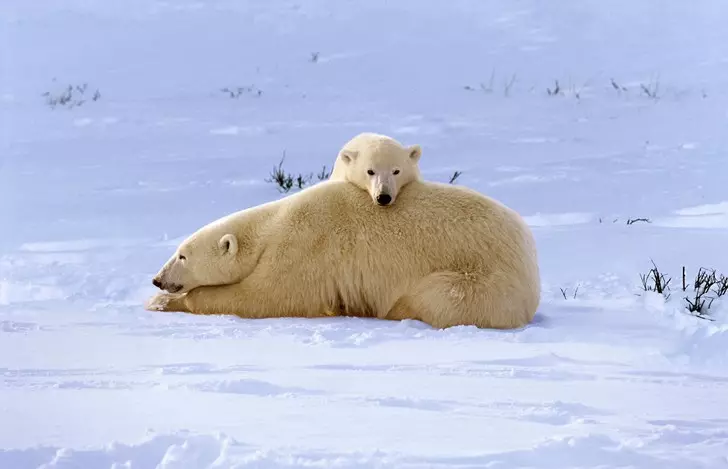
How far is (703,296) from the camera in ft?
20.0

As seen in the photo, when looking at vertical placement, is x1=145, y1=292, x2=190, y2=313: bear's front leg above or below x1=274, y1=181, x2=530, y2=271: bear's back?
below

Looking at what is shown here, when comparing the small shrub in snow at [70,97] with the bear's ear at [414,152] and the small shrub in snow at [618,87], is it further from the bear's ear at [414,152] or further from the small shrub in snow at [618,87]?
the bear's ear at [414,152]

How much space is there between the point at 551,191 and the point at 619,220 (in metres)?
0.95

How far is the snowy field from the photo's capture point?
11.2 ft

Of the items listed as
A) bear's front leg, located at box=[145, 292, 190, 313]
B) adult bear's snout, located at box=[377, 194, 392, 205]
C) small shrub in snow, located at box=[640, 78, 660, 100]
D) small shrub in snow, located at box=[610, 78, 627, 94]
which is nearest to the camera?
adult bear's snout, located at box=[377, 194, 392, 205]

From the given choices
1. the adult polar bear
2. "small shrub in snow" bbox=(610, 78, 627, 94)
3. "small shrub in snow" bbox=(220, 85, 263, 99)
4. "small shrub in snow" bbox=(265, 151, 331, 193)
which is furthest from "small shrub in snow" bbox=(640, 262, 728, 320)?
"small shrub in snow" bbox=(220, 85, 263, 99)

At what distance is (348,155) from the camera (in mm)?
5762

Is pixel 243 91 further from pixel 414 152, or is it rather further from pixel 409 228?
pixel 409 228

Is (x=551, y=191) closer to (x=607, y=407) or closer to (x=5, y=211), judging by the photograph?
(x=5, y=211)

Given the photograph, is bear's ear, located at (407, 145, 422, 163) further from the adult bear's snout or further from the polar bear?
the adult bear's snout

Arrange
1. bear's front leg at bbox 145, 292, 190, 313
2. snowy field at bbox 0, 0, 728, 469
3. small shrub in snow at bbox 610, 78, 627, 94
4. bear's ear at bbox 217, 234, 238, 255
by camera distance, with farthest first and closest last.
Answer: small shrub in snow at bbox 610, 78, 627, 94, bear's front leg at bbox 145, 292, 190, 313, bear's ear at bbox 217, 234, 238, 255, snowy field at bbox 0, 0, 728, 469

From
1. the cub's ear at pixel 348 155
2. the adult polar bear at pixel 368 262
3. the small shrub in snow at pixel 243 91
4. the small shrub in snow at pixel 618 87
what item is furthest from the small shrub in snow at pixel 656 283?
the small shrub in snow at pixel 243 91

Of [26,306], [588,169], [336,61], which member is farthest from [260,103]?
[26,306]

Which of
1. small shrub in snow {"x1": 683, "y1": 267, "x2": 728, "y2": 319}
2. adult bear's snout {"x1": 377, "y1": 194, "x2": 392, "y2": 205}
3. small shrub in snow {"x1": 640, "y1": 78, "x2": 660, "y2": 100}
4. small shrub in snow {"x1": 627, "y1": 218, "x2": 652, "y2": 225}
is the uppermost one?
small shrub in snow {"x1": 640, "y1": 78, "x2": 660, "y2": 100}
